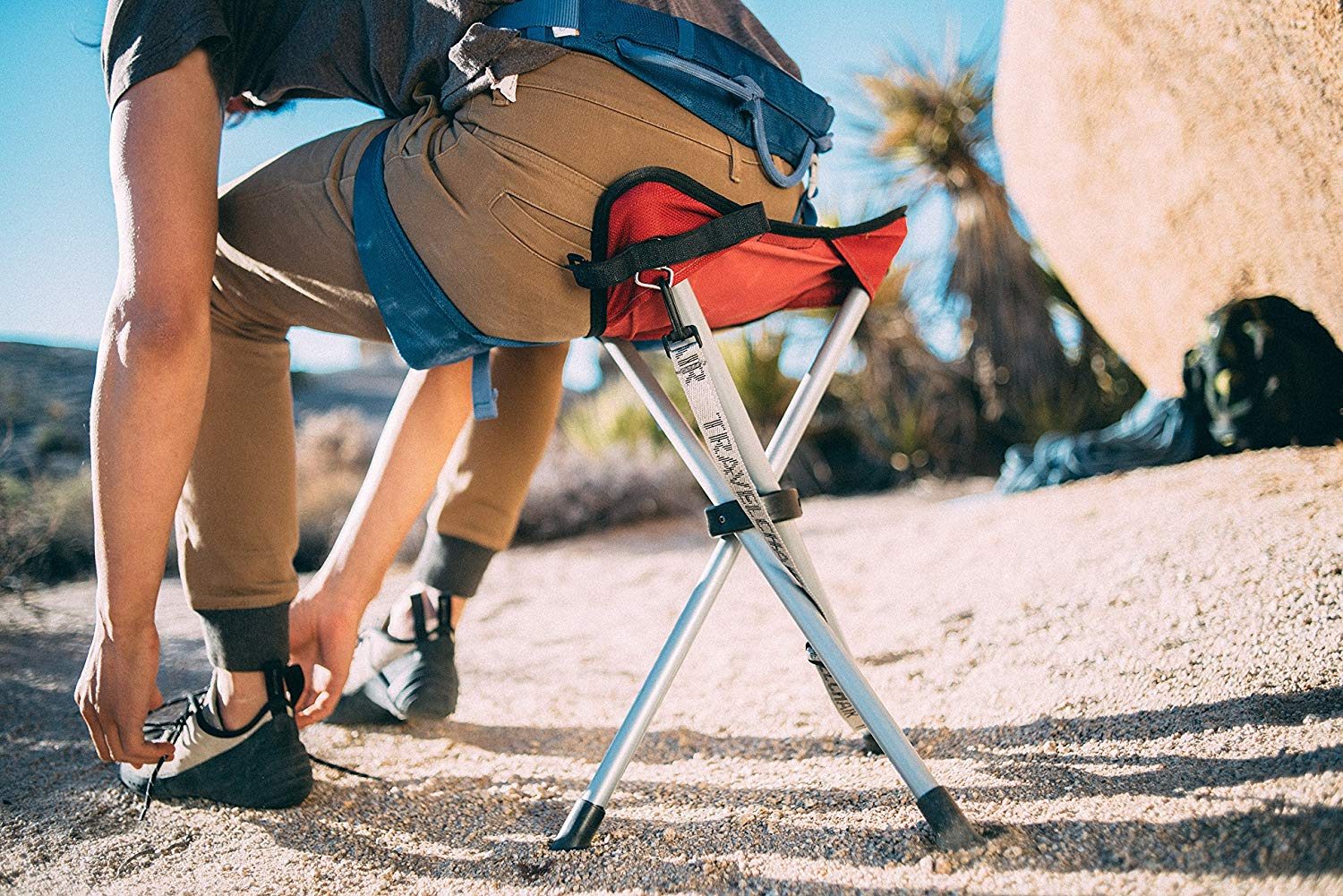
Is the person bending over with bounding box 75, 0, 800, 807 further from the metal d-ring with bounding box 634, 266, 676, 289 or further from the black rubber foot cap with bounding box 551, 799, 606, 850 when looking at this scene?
the black rubber foot cap with bounding box 551, 799, 606, 850

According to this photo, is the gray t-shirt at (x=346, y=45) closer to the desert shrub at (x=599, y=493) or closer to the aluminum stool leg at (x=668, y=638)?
the aluminum stool leg at (x=668, y=638)

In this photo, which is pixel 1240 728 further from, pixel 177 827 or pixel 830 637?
pixel 177 827

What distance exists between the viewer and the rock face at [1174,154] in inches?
62.9

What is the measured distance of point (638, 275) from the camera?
1.05 metres

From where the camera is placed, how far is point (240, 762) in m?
1.32

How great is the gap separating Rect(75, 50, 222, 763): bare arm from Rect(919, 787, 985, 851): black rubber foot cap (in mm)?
992

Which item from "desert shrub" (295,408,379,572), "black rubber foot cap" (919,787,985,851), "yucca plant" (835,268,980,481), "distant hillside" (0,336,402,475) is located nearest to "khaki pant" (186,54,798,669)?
"black rubber foot cap" (919,787,985,851)

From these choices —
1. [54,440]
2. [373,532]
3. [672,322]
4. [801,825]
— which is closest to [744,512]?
[672,322]

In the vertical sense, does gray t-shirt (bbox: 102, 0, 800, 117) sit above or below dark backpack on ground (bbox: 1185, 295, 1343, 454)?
above

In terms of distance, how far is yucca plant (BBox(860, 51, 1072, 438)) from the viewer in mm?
5613

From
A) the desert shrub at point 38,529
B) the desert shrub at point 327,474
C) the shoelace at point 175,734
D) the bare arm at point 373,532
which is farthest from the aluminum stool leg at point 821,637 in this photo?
the desert shrub at point 327,474

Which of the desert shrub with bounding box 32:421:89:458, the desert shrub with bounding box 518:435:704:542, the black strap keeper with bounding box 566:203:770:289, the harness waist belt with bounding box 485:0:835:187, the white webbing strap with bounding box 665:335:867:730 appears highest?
the harness waist belt with bounding box 485:0:835:187

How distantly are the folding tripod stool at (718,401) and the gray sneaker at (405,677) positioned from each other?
0.58 meters

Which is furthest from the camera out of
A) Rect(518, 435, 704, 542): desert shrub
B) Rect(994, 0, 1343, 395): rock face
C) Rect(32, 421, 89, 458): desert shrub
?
Rect(518, 435, 704, 542): desert shrub
